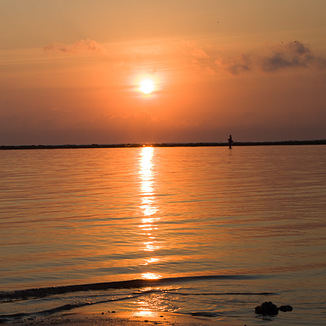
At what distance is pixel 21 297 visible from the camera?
12.8 m

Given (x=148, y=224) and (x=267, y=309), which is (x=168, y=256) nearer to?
(x=267, y=309)

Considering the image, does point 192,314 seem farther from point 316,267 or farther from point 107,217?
point 107,217

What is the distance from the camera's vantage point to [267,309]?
446 inches

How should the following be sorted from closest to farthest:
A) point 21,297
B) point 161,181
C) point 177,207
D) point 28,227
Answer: point 21,297 < point 28,227 < point 177,207 < point 161,181

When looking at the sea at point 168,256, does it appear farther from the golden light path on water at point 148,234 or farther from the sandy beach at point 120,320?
the sandy beach at point 120,320

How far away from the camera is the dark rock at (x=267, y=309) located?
11.3 meters

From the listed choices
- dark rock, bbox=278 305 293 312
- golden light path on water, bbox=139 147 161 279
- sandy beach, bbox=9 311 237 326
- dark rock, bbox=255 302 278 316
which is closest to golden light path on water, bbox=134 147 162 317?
golden light path on water, bbox=139 147 161 279

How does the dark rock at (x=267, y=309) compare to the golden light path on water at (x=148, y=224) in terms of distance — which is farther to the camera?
the golden light path on water at (x=148, y=224)

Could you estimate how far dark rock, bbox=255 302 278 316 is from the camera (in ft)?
37.2

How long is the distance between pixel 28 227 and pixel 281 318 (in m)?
14.8

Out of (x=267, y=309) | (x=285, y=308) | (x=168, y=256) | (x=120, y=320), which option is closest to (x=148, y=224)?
(x=168, y=256)

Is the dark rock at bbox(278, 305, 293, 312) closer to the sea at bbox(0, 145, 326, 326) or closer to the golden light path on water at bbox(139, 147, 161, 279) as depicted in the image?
the sea at bbox(0, 145, 326, 326)

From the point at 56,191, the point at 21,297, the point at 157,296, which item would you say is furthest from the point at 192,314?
the point at 56,191

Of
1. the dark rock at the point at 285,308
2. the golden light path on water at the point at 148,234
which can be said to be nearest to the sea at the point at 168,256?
the golden light path on water at the point at 148,234
